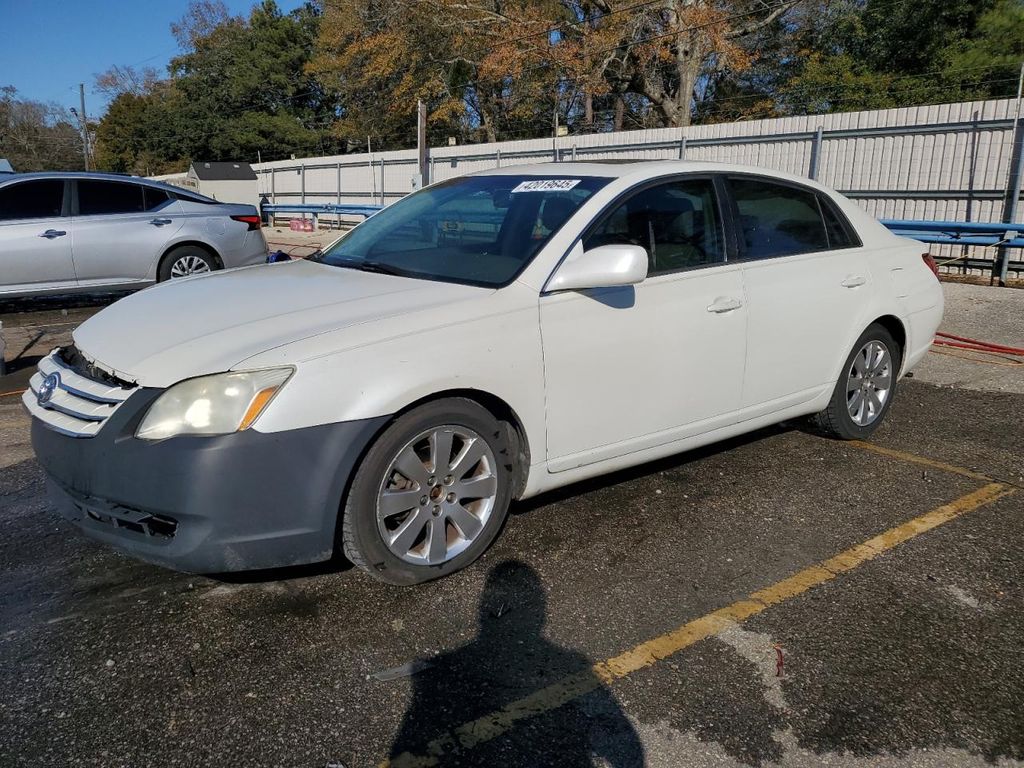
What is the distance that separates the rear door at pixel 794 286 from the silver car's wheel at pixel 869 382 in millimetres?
261

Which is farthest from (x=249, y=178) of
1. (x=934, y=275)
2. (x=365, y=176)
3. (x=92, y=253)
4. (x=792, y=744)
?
(x=792, y=744)

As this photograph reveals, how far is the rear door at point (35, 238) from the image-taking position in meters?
8.49

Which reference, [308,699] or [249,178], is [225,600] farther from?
[249,178]

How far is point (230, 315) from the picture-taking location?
10.4 ft

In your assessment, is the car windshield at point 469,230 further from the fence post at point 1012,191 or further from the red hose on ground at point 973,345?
the fence post at point 1012,191

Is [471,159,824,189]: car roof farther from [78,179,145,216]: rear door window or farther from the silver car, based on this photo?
→ [78,179,145,216]: rear door window

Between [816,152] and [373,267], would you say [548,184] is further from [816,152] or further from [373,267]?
[816,152]

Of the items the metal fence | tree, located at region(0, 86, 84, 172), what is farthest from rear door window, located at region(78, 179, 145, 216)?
tree, located at region(0, 86, 84, 172)

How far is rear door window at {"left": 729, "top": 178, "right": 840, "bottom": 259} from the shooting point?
426 centimetres

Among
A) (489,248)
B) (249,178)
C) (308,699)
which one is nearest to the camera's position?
(308,699)

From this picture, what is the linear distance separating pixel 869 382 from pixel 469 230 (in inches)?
104

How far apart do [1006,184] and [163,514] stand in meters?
12.7

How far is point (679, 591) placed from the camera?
322cm

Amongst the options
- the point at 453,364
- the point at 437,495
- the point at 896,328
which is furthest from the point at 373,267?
the point at 896,328
